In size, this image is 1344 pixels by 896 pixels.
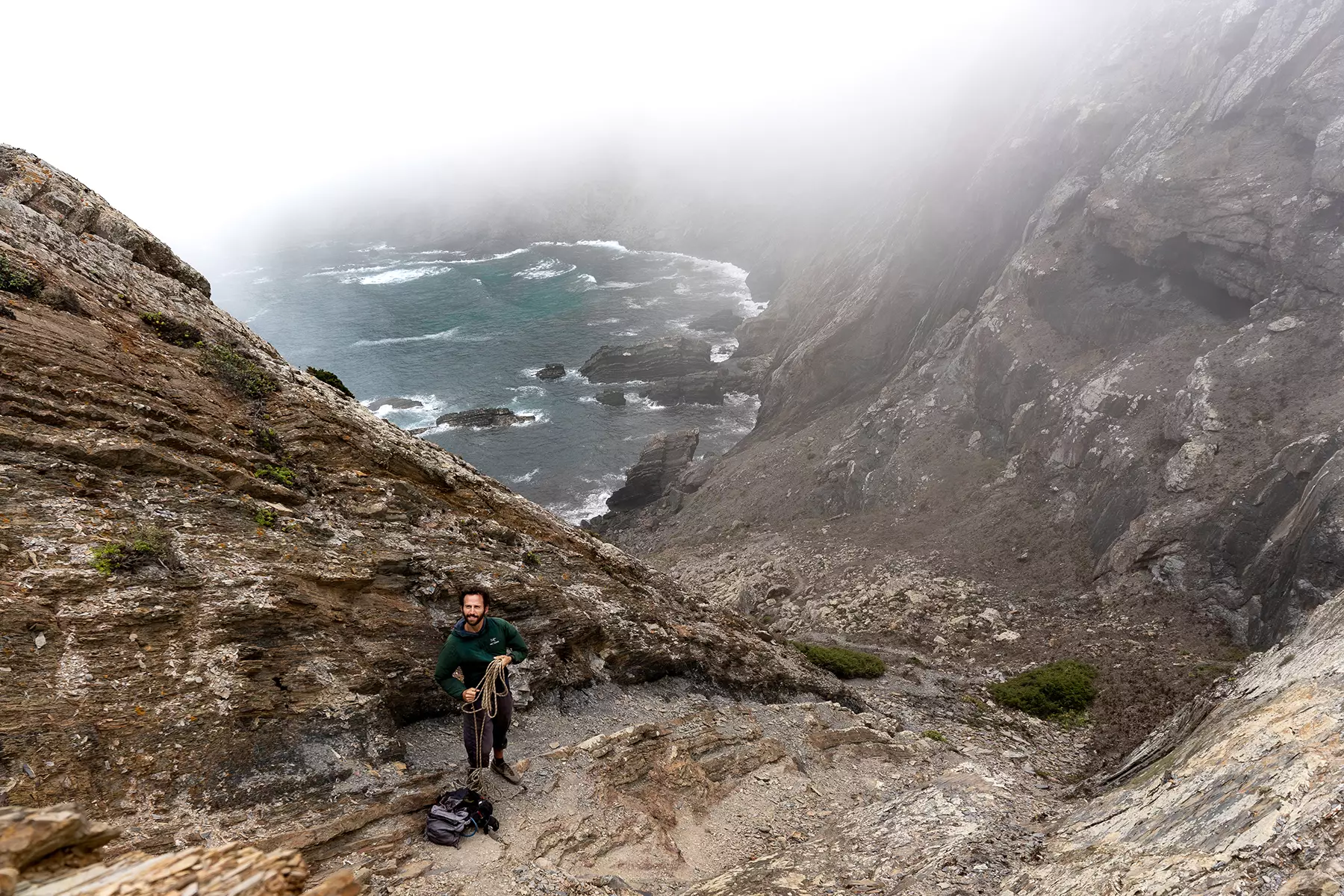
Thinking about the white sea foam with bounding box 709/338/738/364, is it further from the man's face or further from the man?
the man's face

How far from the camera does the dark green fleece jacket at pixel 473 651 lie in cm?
914

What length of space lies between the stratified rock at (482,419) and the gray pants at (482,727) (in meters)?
58.4

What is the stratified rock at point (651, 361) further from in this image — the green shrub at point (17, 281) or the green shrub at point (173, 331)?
the green shrub at point (17, 281)

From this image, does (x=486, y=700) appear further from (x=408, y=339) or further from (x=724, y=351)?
(x=408, y=339)

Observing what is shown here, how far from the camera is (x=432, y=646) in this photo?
12031 millimetres

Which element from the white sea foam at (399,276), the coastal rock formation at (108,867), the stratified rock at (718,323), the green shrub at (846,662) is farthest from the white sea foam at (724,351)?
the coastal rock formation at (108,867)

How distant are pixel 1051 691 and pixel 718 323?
7074 centimetres

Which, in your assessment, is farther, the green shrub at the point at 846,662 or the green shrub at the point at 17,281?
the green shrub at the point at 846,662

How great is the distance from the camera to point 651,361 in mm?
74062

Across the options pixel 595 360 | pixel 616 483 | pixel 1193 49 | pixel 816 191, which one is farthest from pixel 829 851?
pixel 816 191

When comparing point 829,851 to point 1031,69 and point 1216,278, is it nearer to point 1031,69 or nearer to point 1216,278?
point 1216,278

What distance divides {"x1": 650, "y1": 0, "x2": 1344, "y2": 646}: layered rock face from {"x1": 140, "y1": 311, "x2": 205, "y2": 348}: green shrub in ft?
104

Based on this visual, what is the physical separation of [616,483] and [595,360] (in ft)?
75.5

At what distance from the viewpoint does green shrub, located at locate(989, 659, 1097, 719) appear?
22750 mm
